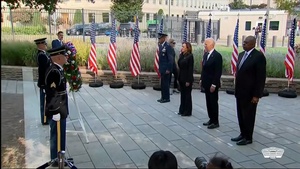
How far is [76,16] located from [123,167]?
36.9ft

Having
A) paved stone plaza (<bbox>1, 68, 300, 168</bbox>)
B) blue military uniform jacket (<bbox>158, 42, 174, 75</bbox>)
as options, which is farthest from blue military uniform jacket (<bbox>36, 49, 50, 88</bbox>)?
blue military uniform jacket (<bbox>158, 42, 174, 75</bbox>)

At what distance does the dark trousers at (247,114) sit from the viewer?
5.27 m

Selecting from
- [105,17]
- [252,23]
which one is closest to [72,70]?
[105,17]

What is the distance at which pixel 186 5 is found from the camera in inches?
2682

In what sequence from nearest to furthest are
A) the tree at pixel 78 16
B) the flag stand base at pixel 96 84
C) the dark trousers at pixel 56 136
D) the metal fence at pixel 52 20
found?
the dark trousers at pixel 56 136 → the flag stand base at pixel 96 84 → the metal fence at pixel 52 20 → the tree at pixel 78 16

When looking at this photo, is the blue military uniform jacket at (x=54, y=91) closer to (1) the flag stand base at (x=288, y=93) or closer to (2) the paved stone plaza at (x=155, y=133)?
(2) the paved stone plaza at (x=155, y=133)

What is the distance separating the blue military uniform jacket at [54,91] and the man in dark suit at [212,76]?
3.07 metres

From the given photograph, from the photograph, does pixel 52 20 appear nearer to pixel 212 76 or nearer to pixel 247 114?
pixel 212 76

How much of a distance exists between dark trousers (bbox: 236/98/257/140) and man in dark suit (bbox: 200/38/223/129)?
2.46 ft

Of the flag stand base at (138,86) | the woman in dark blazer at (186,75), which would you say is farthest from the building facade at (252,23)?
the woman in dark blazer at (186,75)

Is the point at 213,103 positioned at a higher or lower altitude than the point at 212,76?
lower

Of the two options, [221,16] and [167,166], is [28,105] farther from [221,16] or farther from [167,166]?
[221,16]

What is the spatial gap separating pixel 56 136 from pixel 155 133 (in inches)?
87.1

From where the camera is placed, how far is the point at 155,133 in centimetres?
596
